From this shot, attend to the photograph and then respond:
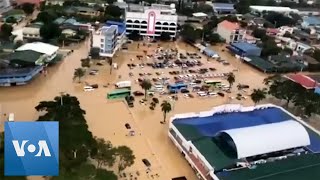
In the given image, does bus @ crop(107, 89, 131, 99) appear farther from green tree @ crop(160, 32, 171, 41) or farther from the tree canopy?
green tree @ crop(160, 32, 171, 41)

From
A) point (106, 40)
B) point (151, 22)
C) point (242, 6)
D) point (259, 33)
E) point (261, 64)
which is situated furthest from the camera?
point (242, 6)

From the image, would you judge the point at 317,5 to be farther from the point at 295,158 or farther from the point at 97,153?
the point at 97,153

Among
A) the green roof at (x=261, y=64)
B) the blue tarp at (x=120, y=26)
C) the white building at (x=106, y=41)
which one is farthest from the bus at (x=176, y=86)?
the blue tarp at (x=120, y=26)

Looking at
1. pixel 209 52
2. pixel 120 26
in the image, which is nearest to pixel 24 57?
pixel 120 26

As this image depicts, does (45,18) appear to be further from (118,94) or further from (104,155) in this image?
(104,155)

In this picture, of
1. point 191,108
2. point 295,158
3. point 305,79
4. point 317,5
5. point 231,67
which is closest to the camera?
point 295,158

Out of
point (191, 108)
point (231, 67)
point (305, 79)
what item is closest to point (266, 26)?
point (231, 67)
